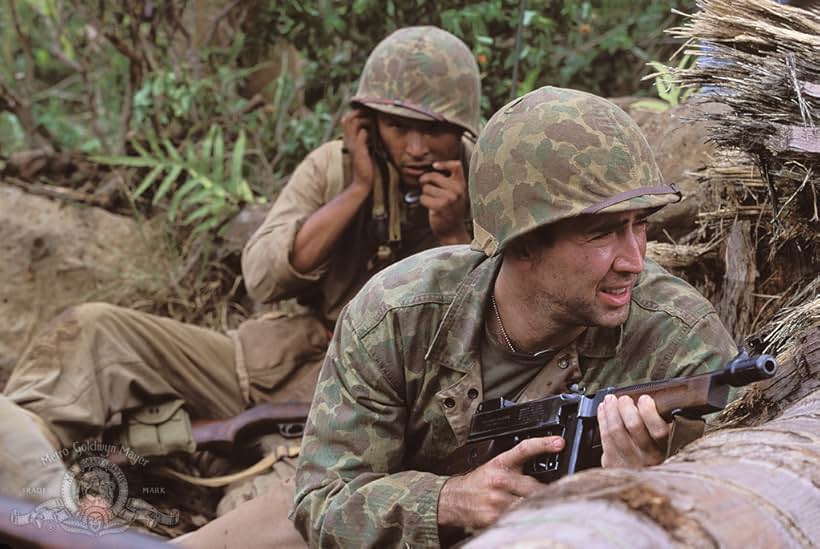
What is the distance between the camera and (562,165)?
3055 millimetres

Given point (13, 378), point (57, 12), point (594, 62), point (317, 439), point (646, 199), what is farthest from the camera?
point (57, 12)

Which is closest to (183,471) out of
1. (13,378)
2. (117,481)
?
(117,481)

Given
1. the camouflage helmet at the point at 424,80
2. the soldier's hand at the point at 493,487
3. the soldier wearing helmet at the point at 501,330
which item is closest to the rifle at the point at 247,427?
the camouflage helmet at the point at 424,80

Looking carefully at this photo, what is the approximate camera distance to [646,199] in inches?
118

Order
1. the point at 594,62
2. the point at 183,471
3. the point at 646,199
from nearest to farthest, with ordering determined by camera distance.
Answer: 1. the point at 646,199
2. the point at 183,471
3. the point at 594,62

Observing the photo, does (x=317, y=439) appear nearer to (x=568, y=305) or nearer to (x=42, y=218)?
(x=568, y=305)

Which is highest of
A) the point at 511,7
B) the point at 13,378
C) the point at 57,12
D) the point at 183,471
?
the point at 511,7

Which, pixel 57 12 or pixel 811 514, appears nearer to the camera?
pixel 811 514

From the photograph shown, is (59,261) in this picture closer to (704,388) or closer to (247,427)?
(247,427)

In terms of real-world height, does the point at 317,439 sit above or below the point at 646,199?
below

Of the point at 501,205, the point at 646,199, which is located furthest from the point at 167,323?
the point at 646,199

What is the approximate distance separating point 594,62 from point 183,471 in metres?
4.38

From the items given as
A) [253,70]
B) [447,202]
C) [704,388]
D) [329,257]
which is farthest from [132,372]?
[253,70]

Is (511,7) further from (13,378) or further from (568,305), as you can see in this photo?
(568,305)
